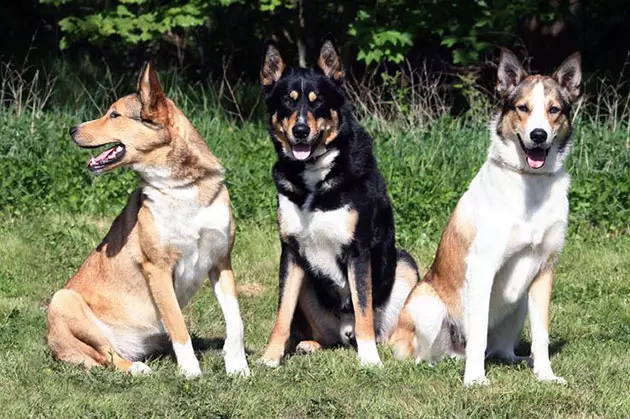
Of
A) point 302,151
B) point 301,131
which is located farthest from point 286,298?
point 301,131

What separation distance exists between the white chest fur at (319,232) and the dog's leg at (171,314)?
0.89 metres

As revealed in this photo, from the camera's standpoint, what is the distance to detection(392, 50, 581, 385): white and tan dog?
5566 millimetres

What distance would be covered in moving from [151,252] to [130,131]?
2.40 ft

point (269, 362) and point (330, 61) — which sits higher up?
point (330, 61)

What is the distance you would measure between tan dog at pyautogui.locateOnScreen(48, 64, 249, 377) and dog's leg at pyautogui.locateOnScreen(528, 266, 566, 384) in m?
1.72

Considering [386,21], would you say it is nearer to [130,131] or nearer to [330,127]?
[330,127]

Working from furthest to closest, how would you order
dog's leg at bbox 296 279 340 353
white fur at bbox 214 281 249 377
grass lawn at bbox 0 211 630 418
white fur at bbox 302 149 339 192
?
dog's leg at bbox 296 279 340 353, white fur at bbox 302 149 339 192, white fur at bbox 214 281 249 377, grass lawn at bbox 0 211 630 418

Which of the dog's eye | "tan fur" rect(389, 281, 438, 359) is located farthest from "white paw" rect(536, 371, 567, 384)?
the dog's eye

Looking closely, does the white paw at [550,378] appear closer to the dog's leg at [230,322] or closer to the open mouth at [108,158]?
the dog's leg at [230,322]

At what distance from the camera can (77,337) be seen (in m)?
6.09

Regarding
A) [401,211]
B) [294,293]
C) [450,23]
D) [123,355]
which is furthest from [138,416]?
[450,23]

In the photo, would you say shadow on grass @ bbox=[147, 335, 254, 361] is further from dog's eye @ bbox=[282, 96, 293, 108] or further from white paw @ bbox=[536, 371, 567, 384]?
white paw @ bbox=[536, 371, 567, 384]

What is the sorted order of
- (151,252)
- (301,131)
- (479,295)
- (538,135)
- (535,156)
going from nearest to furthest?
(538,135), (535,156), (479,295), (151,252), (301,131)

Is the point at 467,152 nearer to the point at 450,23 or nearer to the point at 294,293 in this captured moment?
the point at 450,23
